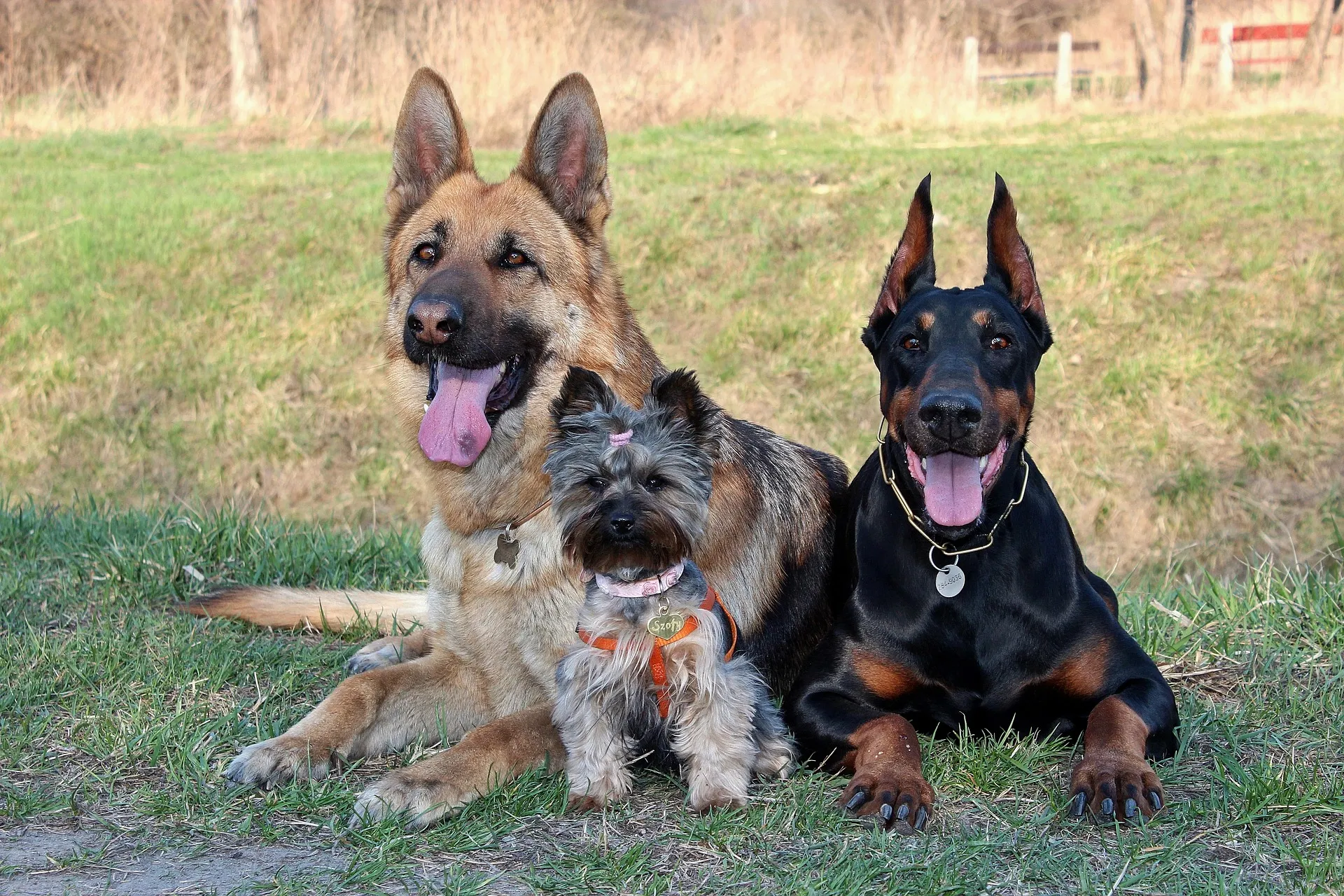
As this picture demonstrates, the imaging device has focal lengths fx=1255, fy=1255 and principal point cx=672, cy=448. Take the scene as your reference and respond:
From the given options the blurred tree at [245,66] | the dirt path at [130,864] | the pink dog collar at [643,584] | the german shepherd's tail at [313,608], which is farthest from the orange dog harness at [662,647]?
the blurred tree at [245,66]

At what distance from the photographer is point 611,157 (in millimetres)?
15000

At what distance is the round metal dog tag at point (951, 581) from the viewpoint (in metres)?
3.97

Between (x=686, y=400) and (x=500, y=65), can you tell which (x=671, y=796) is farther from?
(x=500, y=65)

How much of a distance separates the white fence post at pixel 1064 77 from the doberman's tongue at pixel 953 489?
1592 cm

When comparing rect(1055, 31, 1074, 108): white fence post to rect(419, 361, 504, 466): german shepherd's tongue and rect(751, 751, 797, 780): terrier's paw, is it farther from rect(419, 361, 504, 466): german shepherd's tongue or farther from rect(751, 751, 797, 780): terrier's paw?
rect(751, 751, 797, 780): terrier's paw

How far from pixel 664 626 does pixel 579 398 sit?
2.31 feet

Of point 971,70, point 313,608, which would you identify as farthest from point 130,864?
point 971,70

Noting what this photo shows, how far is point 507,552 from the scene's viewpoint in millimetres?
4266

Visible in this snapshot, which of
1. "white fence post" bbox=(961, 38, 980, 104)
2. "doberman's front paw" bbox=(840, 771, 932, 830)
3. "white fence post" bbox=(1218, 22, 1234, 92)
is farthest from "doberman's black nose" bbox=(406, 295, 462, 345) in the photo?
"white fence post" bbox=(1218, 22, 1234, 92)

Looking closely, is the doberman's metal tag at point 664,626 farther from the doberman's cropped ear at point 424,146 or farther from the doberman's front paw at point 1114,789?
the doberman's cropped ear at point 424,146

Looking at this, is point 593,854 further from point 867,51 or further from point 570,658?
point 867,51

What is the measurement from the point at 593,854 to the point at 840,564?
1628mm

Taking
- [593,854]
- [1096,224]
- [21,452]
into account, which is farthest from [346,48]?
[593,854]

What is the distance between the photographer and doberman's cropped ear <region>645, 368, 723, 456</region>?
11.7ft
